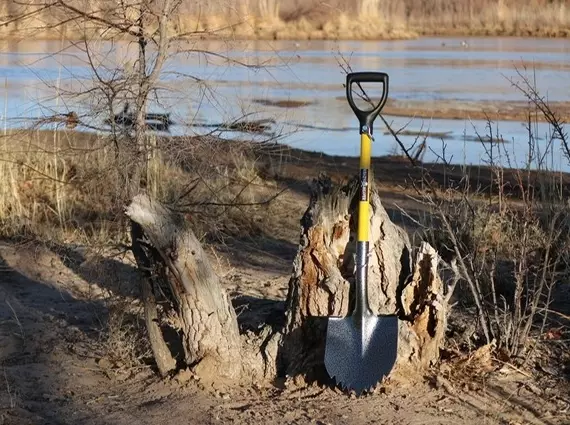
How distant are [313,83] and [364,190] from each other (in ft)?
55.5

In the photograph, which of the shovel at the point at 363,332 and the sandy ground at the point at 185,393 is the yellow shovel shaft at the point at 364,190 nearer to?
the shovel at the point at 363,332

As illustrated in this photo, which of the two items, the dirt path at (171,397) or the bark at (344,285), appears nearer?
the dirt path at (171,397)

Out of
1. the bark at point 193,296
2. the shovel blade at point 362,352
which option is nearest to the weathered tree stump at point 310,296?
the bark at point 193,296

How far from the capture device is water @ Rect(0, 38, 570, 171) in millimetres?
A: 6273

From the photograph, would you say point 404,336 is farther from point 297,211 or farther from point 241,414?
point 297,211

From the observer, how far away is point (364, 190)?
5738 mm

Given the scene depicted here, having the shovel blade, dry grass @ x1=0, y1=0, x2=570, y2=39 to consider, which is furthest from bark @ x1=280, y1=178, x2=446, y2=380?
dry grass @ x1=0, y1=0, x2=570, y2=39

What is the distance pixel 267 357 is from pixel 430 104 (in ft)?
46.9

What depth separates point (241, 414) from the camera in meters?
5.55

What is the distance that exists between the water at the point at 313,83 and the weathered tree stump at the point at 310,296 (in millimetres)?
649

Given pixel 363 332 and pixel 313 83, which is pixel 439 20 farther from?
pixel 363 332

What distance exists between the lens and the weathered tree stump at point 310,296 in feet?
19.1

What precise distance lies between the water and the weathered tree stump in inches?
25.5

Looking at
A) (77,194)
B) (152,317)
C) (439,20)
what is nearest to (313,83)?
(77,194)
